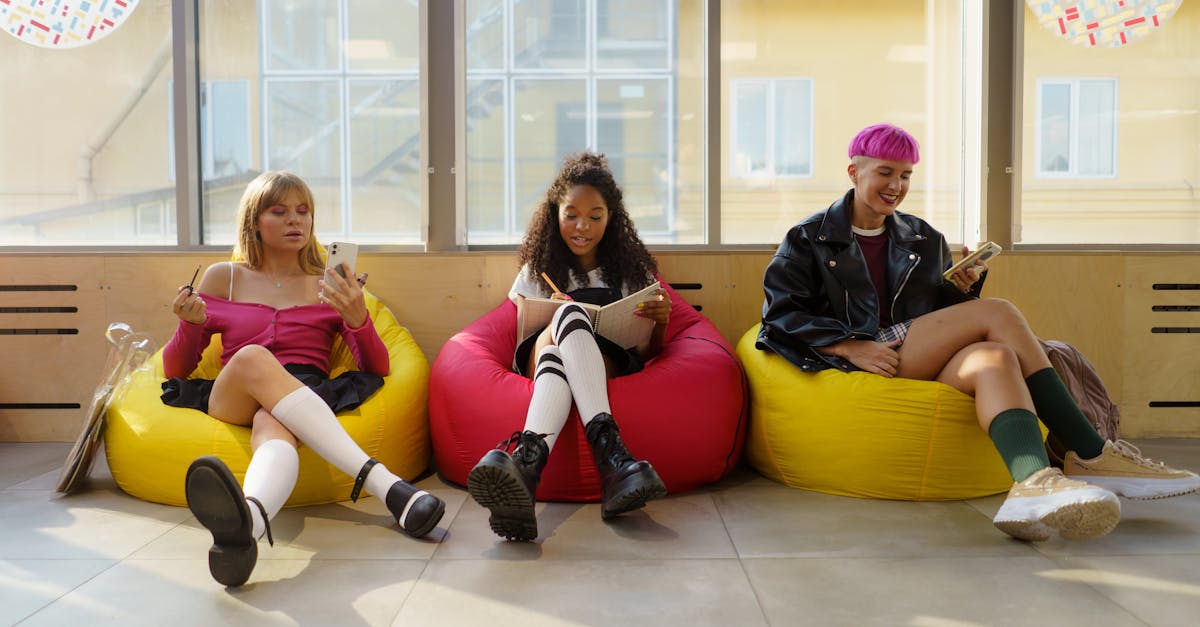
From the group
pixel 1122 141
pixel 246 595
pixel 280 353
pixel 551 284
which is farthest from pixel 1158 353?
pixel 246 595

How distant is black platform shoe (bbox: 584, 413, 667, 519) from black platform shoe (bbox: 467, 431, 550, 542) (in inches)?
7.2

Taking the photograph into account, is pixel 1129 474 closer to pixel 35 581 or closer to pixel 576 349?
pixel 576 349

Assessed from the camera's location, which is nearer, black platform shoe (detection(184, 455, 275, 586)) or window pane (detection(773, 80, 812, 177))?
black platform shoe (detection(184, 455, 275, 586))

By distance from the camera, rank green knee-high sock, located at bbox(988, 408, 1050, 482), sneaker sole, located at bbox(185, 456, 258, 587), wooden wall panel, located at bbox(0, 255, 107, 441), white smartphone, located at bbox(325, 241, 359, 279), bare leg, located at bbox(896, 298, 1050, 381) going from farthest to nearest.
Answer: wooden wall panel, located at bbox(0, 255, 107, 441) → white smartphone, located at bbox(325, 241, 359, 279) → bare leg, located at bbox(896, 298, 1050, 381) → green knee-high sock, located at bbox(988, 408, 1050, 482) → sneaker sole, located at bbox(185, 456, 258, 587)

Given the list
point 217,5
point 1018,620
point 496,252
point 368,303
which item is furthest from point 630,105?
point 1018,620

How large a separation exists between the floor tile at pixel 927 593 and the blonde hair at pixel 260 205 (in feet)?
5.20

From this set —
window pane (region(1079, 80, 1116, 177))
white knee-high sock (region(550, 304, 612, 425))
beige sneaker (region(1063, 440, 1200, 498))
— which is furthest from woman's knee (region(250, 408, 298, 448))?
window pane (region(1079, 80, 1116, 177))

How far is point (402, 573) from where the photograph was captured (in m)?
1.80

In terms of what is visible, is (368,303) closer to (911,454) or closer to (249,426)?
(249,426)

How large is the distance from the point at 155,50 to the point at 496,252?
60.3 inches

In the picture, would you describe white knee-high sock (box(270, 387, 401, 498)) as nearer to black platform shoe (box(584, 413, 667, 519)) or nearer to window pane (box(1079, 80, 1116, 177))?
black platform shoe (box(584, 413, 667, 519))

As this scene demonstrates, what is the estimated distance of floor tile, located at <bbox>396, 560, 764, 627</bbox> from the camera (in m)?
1.56

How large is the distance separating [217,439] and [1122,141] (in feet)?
11.0

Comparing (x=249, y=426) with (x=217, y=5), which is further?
(x=217, y=5)
